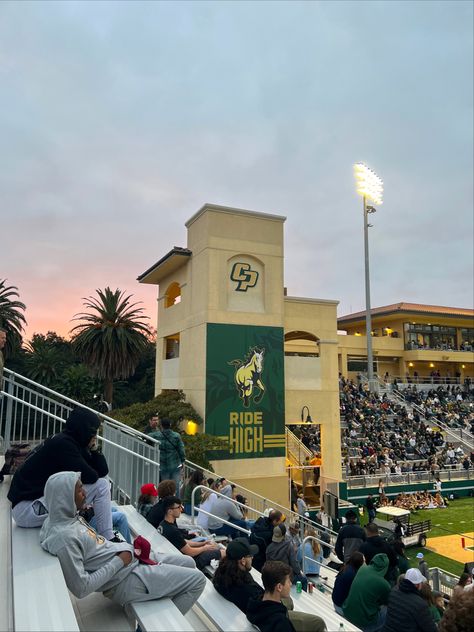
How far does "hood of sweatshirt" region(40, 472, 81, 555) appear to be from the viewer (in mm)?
3529

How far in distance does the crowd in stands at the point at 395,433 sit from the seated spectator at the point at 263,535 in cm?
2010

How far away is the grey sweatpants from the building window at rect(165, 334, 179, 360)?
24160mm

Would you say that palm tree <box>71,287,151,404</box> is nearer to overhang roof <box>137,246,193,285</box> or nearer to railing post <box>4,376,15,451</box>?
overhang roof <box>137,246,193,285</box>

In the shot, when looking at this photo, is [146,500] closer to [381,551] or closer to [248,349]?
[381,551]

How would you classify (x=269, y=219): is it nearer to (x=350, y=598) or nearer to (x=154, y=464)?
(x=154, y=464)

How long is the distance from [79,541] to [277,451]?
18105mm

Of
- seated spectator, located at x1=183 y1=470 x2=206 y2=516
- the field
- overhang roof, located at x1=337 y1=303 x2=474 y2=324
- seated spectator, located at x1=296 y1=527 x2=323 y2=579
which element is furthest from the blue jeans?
overhang roof, located at x1=337 y1=303 x2=474 y2=324

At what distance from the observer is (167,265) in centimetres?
2458

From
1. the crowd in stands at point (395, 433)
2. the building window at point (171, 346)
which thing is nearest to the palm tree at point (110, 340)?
the building window at point (171, 346)

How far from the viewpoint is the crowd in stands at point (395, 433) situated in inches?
1073

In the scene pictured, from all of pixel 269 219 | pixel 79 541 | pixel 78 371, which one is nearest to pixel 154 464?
pixel 79 541

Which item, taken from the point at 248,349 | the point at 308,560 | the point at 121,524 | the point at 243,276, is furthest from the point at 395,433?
the point at 121,524

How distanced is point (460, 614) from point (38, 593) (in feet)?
9.02

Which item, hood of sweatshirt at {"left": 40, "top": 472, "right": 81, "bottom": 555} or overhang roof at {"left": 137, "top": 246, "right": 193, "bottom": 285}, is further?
overhang roof at {"left": 137, "top": 246, "right": 193, "bottom": 285}
